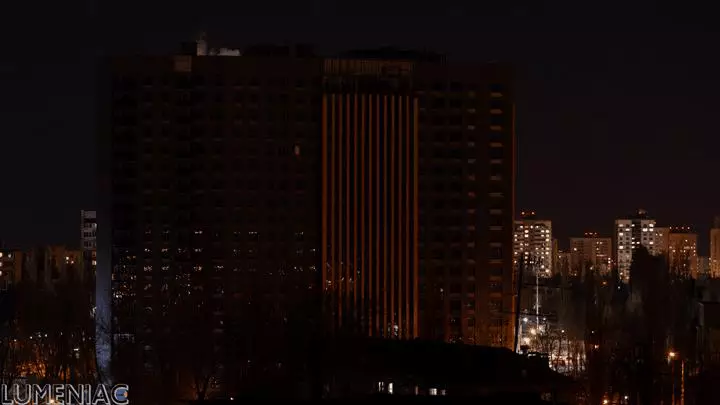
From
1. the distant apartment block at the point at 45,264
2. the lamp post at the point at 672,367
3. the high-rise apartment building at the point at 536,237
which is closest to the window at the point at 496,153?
the lamp post at the point at 672,367

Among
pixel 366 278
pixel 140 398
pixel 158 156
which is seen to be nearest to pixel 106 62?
pixel 158 156

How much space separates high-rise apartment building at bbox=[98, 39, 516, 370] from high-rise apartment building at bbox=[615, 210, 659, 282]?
2051 inches

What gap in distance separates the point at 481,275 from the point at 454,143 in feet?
14.2

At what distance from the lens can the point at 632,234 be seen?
91062mm

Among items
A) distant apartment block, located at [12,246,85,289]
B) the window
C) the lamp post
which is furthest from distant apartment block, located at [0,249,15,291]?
the lamp post

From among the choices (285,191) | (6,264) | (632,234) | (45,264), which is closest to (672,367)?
(285,191)

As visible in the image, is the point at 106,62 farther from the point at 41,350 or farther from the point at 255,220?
the point at 41,350

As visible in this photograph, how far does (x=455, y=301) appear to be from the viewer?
39125 millimetres

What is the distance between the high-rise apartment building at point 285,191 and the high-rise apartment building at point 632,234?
171 feet

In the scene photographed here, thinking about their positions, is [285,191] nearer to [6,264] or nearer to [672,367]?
[672,367]

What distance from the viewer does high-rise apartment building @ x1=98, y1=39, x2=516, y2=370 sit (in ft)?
125

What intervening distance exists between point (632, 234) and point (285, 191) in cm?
5599

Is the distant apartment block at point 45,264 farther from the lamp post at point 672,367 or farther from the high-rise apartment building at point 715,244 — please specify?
the high-rise apartment building at point 715,244

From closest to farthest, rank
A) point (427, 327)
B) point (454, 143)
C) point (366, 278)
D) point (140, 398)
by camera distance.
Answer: point (140, 398), point (427, 327), point (366, 278), point (454, 143)
